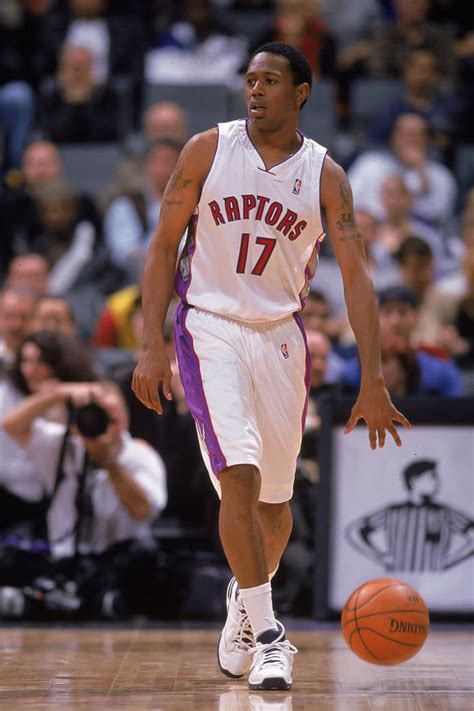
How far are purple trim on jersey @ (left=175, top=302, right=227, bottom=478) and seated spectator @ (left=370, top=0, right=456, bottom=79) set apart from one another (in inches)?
324

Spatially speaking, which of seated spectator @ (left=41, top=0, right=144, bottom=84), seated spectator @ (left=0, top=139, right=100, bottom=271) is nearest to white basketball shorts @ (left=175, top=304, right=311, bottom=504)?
seated spectator @ (left=0, top=139, right=100, bottom=271)

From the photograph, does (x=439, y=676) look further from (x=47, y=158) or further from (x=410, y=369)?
(x=47, y=158)

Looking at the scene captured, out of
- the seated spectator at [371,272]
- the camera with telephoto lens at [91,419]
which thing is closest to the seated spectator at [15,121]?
the seated spectator at [371,272]

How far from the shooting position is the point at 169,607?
25.0 ft

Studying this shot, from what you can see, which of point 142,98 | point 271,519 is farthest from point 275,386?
point 142,98

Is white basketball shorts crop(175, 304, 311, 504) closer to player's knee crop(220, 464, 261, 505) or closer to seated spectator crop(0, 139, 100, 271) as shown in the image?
player's knee crop(220, 464, 261, 505)

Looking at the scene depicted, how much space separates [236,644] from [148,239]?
612cm

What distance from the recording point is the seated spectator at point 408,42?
1280cm

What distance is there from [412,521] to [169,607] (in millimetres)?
1456

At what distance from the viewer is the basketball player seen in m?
5.14

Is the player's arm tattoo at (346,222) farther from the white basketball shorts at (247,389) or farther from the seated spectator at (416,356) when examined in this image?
the seated spectator at (416,356)

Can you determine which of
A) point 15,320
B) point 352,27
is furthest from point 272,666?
point 352,27

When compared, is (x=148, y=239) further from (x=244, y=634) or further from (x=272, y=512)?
(x=244, y=634)

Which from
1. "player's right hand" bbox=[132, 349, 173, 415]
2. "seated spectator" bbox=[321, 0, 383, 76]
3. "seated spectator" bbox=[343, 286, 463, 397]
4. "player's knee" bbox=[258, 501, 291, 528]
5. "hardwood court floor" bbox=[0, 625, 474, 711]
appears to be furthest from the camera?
"seated spectator" bbox=[321, 0, 383, 76]
